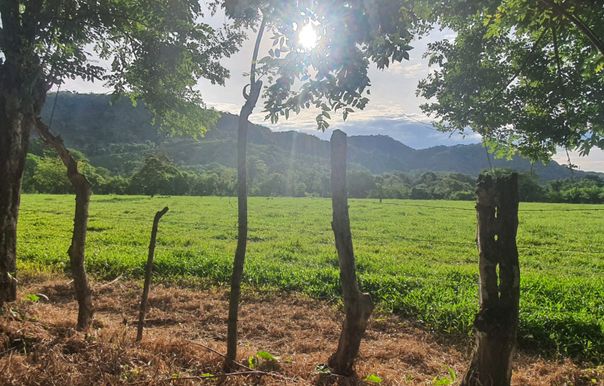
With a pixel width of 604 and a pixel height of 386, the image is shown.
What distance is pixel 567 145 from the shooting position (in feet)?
25.3

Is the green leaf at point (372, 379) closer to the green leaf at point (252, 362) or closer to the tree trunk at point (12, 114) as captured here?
the green leaf at point (252, 362)

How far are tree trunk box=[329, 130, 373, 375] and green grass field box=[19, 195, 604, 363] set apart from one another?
10.6 feet

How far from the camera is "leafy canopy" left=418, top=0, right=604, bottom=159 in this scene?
5.75m

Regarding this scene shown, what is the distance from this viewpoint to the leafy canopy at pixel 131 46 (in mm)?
6664

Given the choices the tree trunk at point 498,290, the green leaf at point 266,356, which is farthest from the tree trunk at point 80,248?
the tree trunk at point 498,290

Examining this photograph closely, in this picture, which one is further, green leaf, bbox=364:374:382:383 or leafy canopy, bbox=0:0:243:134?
leafy canopy, bbox=0:0:243:134

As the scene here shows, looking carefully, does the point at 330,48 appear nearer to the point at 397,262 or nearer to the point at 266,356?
the point at 266,356

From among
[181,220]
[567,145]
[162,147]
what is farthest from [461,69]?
[162,147]

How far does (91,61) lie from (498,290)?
7331mm

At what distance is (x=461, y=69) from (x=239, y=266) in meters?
8.02

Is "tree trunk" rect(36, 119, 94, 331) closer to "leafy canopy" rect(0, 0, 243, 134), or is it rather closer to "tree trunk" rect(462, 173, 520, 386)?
"leafy canopy" rect(0, 0, 243, 134)

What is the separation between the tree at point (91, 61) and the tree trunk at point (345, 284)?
174 inches

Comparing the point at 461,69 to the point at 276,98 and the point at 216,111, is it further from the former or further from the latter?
the point at 276,98

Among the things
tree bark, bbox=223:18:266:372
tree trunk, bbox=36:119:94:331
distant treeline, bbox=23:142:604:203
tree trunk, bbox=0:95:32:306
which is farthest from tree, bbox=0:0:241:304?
distant treeline, bbox=23:142:604:203
